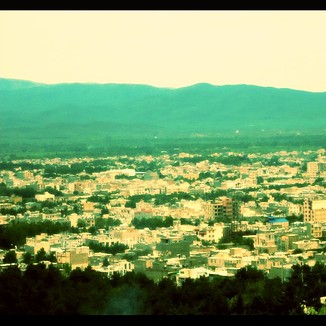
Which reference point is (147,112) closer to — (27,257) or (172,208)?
(172,208)

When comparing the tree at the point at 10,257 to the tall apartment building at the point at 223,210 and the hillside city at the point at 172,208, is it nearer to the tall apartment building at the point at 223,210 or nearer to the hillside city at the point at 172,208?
the hillside city at the point at 172,208

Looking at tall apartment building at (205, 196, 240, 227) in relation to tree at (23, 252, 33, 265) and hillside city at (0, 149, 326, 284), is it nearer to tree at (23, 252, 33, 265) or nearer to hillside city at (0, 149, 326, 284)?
hillside city at (0, 149, 326, 284)

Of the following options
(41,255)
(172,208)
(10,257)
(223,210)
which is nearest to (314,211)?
(223,210)

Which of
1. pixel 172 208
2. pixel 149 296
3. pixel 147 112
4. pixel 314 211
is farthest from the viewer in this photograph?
pixel 314 211

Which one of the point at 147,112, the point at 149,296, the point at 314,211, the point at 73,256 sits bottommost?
the point at 314,211

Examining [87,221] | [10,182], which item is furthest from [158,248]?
[10,182]

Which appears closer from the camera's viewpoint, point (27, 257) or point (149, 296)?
point (149, 296)

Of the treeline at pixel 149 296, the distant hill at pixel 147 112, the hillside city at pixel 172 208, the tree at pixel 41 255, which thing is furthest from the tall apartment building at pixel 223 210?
the treeline at pixel 149 296

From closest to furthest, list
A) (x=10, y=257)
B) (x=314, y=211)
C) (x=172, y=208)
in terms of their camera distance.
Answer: (x=10, y=257) → (x=172, y=208) → (x=314, y=211)

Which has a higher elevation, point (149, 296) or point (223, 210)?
point (149, 296)

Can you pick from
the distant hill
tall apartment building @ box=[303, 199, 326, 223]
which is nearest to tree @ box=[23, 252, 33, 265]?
the distant hill
